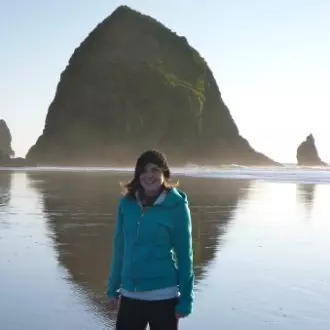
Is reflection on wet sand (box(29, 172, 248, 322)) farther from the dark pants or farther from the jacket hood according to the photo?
the jacket hood

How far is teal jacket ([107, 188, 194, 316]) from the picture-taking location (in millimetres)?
3646

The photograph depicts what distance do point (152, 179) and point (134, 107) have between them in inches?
5412

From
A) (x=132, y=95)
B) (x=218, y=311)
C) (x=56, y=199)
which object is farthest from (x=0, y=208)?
(x=132, y=95)

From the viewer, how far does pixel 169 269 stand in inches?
146

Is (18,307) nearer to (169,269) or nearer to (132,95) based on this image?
(169,269)

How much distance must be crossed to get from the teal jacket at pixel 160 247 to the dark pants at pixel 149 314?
0.08m

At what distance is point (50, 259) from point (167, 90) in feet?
451

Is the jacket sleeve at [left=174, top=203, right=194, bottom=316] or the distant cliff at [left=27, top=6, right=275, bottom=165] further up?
the distant cliff at [left=27, top=6, right=275, bottom=165]

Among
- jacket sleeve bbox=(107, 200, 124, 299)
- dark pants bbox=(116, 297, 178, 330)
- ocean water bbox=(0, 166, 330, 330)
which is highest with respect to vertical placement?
jacket sleeve bbox=(107, 200, 124, 299)

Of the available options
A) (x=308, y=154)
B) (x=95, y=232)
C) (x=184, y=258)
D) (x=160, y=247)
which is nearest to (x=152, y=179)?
(x=160, y=247)

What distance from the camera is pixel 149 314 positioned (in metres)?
3.71

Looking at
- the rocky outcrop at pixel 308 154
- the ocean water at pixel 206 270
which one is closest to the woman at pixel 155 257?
the ocean water at pixel 206 270

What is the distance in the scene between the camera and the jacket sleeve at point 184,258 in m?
3.65

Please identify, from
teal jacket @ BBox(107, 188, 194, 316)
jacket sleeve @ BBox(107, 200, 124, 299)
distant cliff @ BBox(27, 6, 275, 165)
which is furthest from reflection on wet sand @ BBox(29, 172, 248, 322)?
distant cliff @ BBox(27, 6, 275, 165)
